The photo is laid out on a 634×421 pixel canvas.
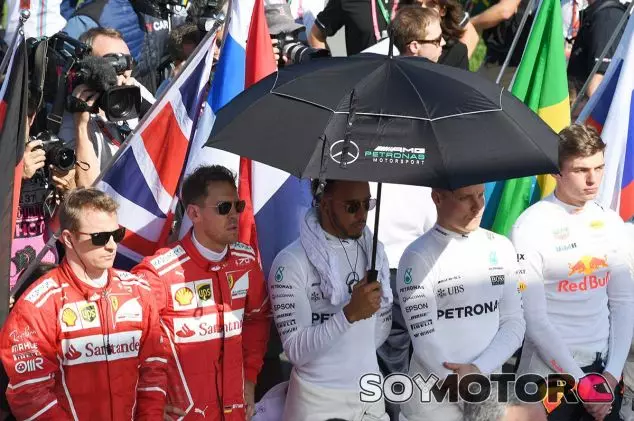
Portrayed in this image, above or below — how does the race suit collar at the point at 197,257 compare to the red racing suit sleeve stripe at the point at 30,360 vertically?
above

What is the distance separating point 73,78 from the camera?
18.5 ft

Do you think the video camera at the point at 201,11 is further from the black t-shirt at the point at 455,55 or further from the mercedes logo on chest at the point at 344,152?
the mercedes logo on chest at the point at 344,152

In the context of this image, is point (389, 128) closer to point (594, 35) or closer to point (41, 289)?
point (41, 289)

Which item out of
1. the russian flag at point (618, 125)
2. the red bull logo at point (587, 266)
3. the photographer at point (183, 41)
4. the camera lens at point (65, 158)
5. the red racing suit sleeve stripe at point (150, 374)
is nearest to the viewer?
the red racing suit sleeve stripe at point (150, 374)

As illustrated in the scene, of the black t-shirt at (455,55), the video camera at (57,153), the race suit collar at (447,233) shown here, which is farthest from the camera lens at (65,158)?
the black t-shirt at (455,55)

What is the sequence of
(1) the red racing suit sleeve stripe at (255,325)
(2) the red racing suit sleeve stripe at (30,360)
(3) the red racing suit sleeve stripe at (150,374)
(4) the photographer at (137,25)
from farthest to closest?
1. (4) the photographer at (137,25)
2. (1) the red racing suit sleeve stripe at (255,325)
3. (3) the red racing suit sleeve stripe at (150,374)
4. (2) the red racing suit sleeve stripe at (30,360)

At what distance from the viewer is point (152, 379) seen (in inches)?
187

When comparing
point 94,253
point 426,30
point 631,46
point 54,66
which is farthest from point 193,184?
point 631,46

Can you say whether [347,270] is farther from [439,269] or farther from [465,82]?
[465,82]

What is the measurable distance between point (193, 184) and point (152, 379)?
2.89 feet

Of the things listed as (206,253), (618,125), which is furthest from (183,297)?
(618,125)

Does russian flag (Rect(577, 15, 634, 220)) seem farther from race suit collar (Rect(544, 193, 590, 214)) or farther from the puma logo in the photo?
the puma logo

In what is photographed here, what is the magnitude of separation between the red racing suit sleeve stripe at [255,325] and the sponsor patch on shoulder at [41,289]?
2.96 feet

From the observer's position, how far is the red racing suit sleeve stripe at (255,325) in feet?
16.6
